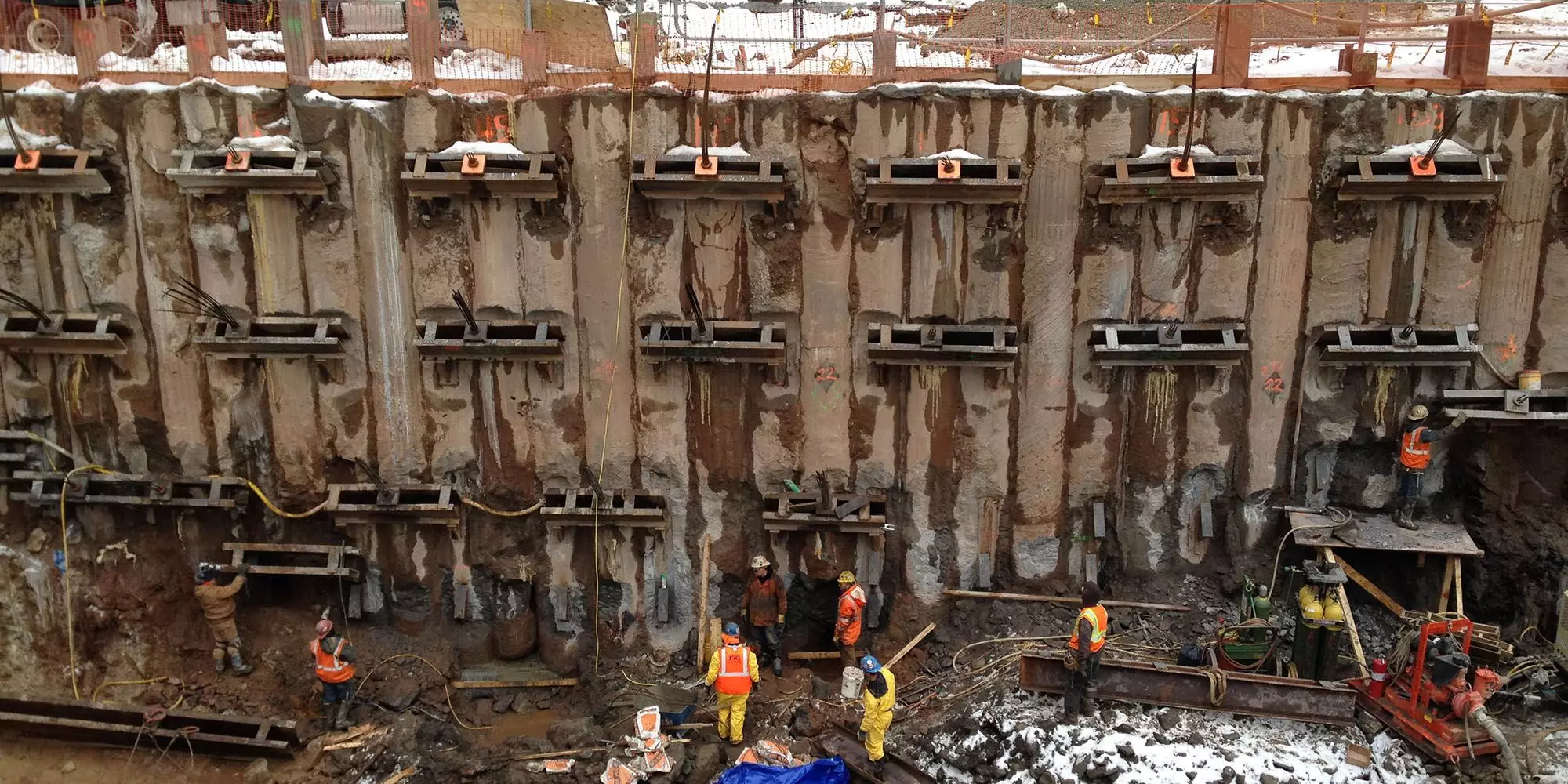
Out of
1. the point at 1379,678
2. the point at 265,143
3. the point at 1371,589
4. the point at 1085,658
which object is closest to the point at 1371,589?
the point at 1371,589

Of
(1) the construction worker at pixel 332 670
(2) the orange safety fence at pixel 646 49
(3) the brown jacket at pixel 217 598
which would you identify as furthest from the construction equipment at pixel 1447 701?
(3) the brown jacket at pixel 217 598

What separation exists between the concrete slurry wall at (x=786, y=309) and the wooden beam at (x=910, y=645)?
34 centimetres

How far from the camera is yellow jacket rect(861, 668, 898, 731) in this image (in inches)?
324

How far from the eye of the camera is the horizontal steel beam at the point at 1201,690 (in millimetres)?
8328

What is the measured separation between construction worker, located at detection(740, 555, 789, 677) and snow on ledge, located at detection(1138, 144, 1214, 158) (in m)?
5.48

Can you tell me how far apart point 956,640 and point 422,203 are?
7.06 metres

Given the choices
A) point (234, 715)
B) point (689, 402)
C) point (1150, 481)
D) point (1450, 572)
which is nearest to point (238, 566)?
point (234, 715)

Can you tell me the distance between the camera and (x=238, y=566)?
10.1 meters

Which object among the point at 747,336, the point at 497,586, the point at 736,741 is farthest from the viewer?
the point at 497,586

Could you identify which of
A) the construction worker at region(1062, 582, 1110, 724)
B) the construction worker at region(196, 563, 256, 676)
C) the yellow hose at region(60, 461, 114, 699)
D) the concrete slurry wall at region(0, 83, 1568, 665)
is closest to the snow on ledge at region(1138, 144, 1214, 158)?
the concrete slurry wall at region(0, 83, 1568, 665)

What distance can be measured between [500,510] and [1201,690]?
23.4 ft

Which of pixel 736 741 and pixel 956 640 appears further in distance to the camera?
pixel 956 640

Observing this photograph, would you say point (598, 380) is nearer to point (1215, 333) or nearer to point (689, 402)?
point (689, 402)

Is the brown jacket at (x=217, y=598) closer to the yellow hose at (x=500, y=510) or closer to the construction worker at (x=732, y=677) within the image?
the yellow hose at (x=500, y=510)
